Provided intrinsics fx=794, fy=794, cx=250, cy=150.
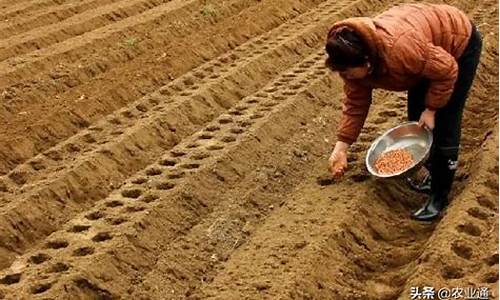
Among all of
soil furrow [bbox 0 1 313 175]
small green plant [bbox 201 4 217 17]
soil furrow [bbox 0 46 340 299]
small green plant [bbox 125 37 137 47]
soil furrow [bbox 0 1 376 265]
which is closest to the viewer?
soil furrow [bbox 0 46 340 299]

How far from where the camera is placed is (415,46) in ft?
13.4

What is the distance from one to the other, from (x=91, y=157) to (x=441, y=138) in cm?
237

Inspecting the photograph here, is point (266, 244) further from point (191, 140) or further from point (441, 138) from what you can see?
point (191, 140)

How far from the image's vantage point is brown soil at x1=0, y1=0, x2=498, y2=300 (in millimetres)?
3984

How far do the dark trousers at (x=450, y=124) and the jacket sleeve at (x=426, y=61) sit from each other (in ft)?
0.49

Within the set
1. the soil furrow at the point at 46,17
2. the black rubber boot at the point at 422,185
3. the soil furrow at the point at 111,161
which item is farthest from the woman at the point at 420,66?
the soil furrow at the point at 46,17

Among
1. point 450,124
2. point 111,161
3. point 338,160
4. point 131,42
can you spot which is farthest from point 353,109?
point 131,42

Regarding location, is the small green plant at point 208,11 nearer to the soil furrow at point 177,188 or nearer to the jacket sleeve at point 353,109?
the soil furrow at point 177,188

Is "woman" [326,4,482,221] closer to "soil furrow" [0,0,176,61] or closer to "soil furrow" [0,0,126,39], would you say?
"soil furrow" [0,0,176,61]

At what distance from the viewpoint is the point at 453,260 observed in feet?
12.5

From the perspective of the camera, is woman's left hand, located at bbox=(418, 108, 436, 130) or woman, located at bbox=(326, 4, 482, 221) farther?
woman's left hand, located at bbox=(418, 108, 436, 130)

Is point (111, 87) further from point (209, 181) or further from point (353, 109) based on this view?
point (353, 109)

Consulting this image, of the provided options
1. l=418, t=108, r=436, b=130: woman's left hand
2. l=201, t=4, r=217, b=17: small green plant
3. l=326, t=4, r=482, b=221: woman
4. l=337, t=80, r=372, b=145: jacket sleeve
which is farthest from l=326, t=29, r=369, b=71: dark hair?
l=201, t=4, r=217, b=17: small green plant

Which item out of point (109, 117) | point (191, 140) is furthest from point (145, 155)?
point (109, 117)
